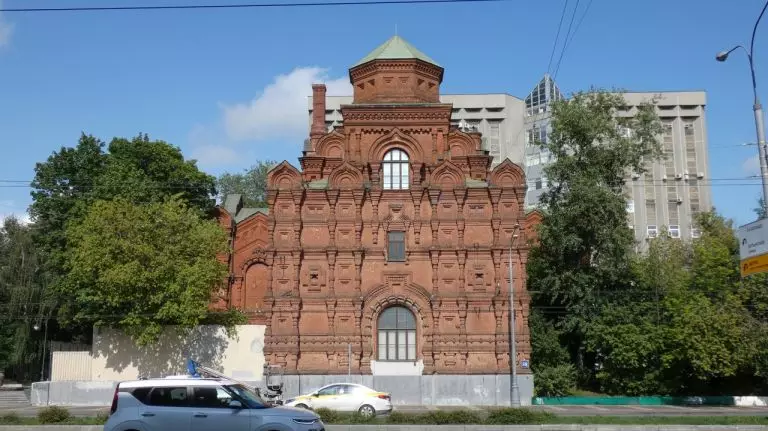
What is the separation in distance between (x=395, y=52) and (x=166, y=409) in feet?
108

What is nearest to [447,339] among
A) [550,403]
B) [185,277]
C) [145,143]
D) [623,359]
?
[550,403]

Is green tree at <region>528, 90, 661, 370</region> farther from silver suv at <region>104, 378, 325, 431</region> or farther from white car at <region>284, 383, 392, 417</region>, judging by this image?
silver suv at <region>104, 378, 325, 431</region>

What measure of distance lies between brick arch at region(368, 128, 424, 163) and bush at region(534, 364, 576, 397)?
14274mm

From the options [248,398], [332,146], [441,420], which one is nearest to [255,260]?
[332,146]

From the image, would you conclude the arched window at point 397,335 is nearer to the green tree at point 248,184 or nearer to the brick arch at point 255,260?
the brick arch at point 255,260

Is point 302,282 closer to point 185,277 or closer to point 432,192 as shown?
point 185,277

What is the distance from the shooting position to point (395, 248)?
4072 cm

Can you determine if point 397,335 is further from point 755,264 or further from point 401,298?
point 755,264

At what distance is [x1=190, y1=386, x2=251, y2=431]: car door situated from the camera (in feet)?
51.1

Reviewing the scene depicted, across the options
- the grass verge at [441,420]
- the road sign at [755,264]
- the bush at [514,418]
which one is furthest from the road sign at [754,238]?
the bush at [514,418]

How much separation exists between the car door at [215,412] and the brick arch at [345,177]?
2588cm

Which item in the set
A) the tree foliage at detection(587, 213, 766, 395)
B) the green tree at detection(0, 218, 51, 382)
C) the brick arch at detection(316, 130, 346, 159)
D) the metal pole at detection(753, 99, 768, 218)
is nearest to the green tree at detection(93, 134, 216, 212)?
the green tree at detection(0, 218, 51, 382)

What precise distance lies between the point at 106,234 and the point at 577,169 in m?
28.6

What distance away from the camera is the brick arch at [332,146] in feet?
142
